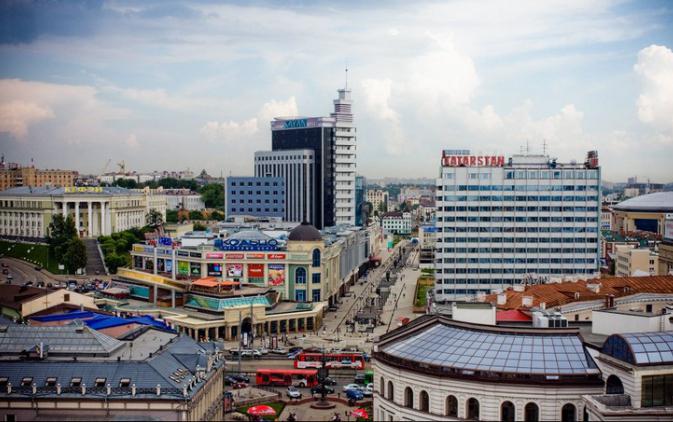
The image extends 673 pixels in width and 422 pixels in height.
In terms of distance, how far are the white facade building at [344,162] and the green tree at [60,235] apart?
163ft

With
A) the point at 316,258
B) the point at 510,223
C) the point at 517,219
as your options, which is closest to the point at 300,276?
the point at 316,258

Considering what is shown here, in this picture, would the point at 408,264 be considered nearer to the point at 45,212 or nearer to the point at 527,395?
the point at 45,212

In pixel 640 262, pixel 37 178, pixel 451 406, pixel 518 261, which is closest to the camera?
pixel 451 406

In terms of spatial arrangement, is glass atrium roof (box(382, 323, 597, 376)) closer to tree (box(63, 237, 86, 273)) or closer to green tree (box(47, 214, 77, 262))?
tree (box(63, 237, 86, 273))

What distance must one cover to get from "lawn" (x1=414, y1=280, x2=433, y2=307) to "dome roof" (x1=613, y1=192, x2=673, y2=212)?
69914 mm

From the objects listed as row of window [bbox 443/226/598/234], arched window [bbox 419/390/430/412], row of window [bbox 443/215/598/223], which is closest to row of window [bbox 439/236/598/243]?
row of window [bbox 443/226/598/234]

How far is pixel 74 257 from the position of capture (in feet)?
404

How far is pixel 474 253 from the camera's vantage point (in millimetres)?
99375

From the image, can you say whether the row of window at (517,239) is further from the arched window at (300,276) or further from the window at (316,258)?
the arched window at (300,276)

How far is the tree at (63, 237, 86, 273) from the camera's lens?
123 metres

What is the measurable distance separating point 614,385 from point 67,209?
122 meters

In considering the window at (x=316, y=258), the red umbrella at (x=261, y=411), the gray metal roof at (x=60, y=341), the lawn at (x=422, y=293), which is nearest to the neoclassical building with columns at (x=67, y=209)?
the window at (x=316, y=258)

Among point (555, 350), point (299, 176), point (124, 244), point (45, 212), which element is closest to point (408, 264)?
point (299, 176)

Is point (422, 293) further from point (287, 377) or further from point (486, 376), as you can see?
point (486, 376)
